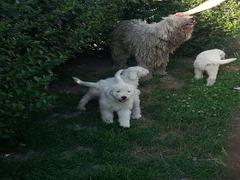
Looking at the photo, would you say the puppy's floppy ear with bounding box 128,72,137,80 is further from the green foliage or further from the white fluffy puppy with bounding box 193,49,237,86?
the white fluffy puppy with bounding box 193,49,237,86

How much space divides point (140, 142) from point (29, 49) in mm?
1614

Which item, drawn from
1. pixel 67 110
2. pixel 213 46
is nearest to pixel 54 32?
pixel 67 110

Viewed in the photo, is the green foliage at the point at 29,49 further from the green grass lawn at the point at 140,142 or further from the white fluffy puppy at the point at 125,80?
the white fluffy puppy at the point at 125,80

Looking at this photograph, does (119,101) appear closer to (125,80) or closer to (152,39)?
(125,80)

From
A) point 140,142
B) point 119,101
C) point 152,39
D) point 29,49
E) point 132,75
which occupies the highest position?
point 29,49

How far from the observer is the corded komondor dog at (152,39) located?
6648mm

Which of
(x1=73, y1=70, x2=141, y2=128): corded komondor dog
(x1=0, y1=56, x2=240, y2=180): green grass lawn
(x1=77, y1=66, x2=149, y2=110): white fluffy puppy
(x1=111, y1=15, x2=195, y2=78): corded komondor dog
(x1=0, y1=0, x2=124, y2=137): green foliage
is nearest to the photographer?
(x1=0, y1=0, x2=124, y2=137): green foliage

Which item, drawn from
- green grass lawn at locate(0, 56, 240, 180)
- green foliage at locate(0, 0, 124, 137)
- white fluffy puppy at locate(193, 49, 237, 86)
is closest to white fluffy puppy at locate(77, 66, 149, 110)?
green grass lawn at locate(0, 56, 240, 180)

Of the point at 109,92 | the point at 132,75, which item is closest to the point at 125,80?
the point at 132,75

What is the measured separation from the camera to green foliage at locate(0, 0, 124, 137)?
375 cm

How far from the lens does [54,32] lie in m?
4.93

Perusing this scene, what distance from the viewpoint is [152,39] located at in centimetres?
681

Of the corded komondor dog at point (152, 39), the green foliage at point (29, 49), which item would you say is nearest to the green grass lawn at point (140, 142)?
the green foliage at point (29, 49)

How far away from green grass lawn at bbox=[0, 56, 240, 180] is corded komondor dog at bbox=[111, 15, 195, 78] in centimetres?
82
